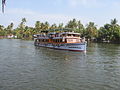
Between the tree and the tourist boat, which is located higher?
the tree

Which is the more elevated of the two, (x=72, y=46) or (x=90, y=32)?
(x=90, y=32)

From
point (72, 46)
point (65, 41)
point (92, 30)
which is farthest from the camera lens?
point (92, 30)

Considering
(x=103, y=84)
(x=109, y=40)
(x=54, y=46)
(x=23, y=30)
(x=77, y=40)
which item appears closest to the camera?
(x=103, y=84)

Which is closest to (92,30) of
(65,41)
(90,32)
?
(90,32)

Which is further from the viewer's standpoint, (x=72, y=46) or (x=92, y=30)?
(x=92, y=30)

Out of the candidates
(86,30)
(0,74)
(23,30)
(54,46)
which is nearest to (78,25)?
(86,30)

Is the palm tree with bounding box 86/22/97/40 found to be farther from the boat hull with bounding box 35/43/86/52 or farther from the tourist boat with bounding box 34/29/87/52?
the boat hull with bounding box 35/43/86/52

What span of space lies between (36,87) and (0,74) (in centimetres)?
612

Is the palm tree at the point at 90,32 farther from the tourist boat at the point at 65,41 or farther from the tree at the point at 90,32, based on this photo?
the tourist boat at the point at 65,41

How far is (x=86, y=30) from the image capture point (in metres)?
125

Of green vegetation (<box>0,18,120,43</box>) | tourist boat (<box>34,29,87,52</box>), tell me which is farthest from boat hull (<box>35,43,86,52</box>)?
green vegetation (<box>0,18,120,43</box>)

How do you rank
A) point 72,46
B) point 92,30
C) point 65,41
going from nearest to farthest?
point 72,46 < point 65,41 < point 92,30

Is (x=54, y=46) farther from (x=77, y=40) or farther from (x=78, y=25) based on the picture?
(x=78, y=25)

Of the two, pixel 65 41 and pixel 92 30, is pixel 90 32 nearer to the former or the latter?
pixel 92 30
